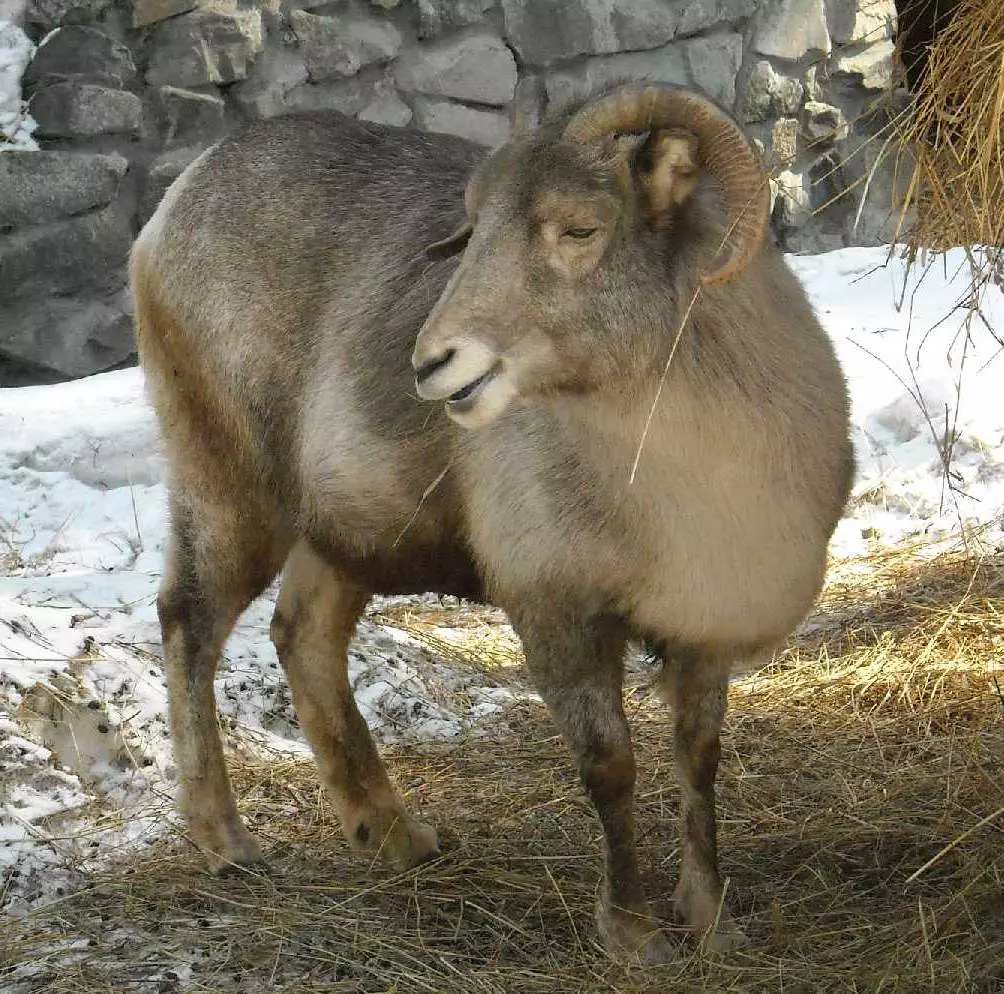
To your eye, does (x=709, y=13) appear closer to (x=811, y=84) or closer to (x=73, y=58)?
(x=811, y=84)

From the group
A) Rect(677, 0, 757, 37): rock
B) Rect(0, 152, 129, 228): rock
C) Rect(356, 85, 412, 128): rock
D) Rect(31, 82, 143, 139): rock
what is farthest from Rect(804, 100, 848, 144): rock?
Rect(0, 152, 129, 228): rock

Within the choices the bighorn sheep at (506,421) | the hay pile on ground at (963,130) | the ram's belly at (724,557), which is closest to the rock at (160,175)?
the bighorn sheep at (506,421)

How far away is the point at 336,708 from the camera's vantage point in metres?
4.61

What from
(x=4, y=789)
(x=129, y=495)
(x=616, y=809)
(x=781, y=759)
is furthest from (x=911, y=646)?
(x=129, y=495)

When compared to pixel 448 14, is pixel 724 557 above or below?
below

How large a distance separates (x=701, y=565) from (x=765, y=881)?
1049 millimetres

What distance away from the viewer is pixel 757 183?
3.18 metres

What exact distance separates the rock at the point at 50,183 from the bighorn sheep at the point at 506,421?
3671mm

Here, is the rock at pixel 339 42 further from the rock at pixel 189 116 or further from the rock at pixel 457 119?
the rock at pixel 189 116

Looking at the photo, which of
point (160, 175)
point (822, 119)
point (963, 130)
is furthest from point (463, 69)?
point (963, 130)

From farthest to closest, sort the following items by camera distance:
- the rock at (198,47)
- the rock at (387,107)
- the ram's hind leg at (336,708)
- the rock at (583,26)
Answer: the rock at (583,26)
the rock at (387,107)
the rock at (198,47)
the ram's hind leg at (336,708)

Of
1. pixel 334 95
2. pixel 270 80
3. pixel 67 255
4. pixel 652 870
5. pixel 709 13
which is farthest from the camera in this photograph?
pixel 709 13

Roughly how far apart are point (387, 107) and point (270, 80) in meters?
0.69

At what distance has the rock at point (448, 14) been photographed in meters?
8.70
